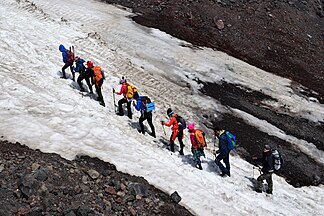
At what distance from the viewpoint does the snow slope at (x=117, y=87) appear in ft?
43.2

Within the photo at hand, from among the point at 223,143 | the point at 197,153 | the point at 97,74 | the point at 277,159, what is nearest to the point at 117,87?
the point at 97,74

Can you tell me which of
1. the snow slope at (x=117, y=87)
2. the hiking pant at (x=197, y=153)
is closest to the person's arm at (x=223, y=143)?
the hiking pant at (x=197, y=153)

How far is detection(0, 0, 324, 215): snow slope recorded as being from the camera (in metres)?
13.2

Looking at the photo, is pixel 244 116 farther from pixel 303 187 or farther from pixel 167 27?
pixel 167 27

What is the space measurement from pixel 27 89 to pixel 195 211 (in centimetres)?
931

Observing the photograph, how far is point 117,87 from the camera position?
19828 mm

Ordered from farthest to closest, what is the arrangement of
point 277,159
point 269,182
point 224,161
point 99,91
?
point 99,91, point 269,182, point 224,161, point 277,159

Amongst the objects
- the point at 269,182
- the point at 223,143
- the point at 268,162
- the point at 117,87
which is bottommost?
the point at 269,182

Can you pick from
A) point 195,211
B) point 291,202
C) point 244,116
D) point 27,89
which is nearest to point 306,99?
point 244,116

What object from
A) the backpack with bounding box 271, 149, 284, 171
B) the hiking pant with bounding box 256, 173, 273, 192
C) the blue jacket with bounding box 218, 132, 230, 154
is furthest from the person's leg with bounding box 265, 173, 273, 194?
the blue jacket with bounding box 218, 132, 230, 154

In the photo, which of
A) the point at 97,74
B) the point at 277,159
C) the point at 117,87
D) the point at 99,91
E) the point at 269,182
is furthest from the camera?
the point at 117,87

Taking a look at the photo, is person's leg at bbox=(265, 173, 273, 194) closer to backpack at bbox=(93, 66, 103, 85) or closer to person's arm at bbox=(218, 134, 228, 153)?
person's arm at bbox=(218, 134, 228, 153)

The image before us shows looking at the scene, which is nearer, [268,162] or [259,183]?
[268,162]

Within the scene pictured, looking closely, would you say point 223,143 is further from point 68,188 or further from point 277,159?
point 68,188
